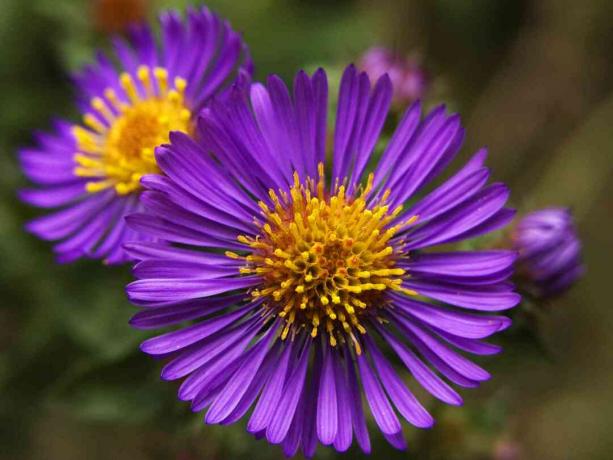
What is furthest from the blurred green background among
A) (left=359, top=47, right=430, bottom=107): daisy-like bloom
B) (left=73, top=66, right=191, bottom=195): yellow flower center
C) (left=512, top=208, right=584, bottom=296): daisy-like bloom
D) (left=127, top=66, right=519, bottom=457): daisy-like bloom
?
(left=127, top=66, right=519, bottom=457): daisy-like bloom

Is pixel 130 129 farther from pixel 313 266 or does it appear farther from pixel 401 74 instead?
pixel 401 74

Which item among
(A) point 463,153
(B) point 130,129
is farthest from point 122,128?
(A) point 463,153

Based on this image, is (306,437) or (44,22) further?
(44,22)

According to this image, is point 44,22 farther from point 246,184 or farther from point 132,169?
point 246,184

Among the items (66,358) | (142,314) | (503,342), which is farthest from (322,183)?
(66,358)

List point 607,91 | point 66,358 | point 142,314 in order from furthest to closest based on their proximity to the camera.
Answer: point 607,91
point 66,358
point 142,314

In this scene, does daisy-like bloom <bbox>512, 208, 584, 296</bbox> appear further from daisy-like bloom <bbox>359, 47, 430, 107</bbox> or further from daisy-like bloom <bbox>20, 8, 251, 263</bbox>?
daisy-like bloom <bbox>20, 8, 251, 263</bbox>
